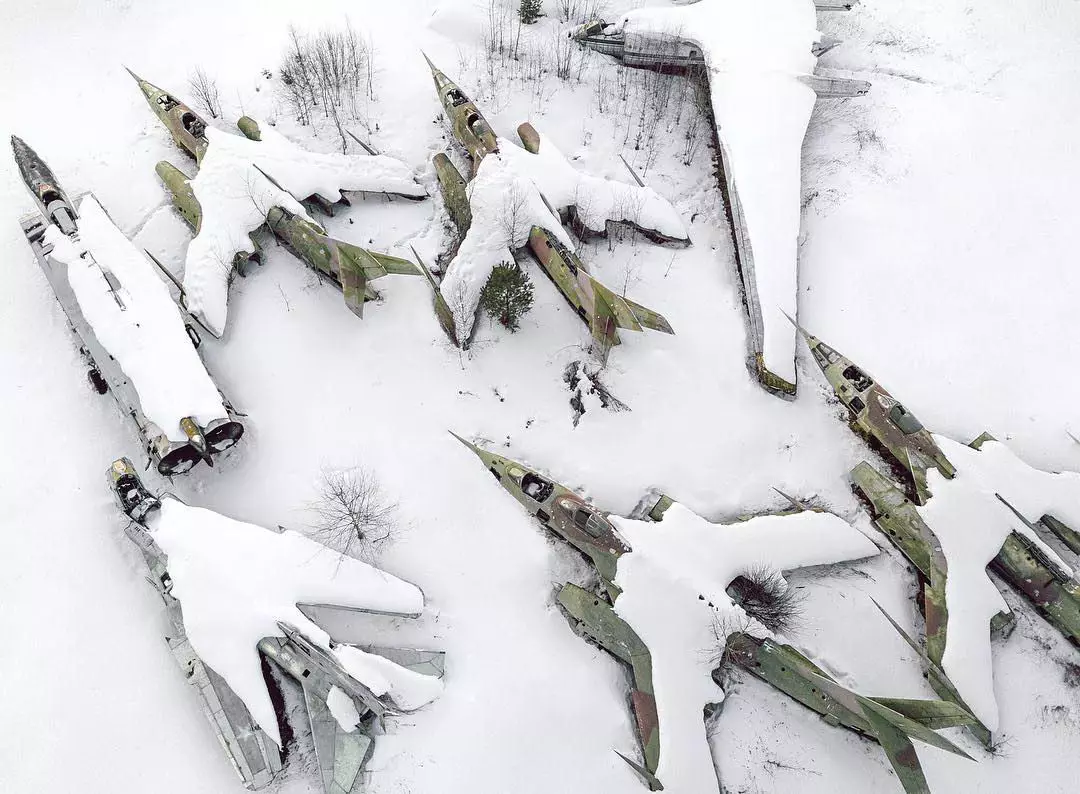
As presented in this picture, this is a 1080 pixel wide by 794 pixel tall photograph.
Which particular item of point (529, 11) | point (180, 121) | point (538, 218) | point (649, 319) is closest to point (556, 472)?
point (649, 319)

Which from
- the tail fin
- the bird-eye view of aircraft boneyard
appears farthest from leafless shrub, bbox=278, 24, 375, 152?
the tail fin

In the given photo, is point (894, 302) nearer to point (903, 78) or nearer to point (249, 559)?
point (903, 78)

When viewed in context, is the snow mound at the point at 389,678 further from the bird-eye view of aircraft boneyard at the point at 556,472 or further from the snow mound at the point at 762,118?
the snow mound at the point at 762,118

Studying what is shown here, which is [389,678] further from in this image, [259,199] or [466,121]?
[466,121]

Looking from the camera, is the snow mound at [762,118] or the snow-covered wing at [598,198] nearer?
the snow mound at [762,118]

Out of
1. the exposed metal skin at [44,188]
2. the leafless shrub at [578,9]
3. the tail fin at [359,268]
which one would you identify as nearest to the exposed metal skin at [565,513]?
the tail fin at [359,268]

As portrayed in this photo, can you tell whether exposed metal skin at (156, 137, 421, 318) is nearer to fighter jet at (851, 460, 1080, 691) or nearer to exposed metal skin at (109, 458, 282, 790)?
exposed metal skin at (109, 458, 282, 790)

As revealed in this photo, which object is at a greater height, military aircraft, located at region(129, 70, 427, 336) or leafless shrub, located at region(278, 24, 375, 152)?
leafless shrub, located at region(278, 24, 375, 152)
